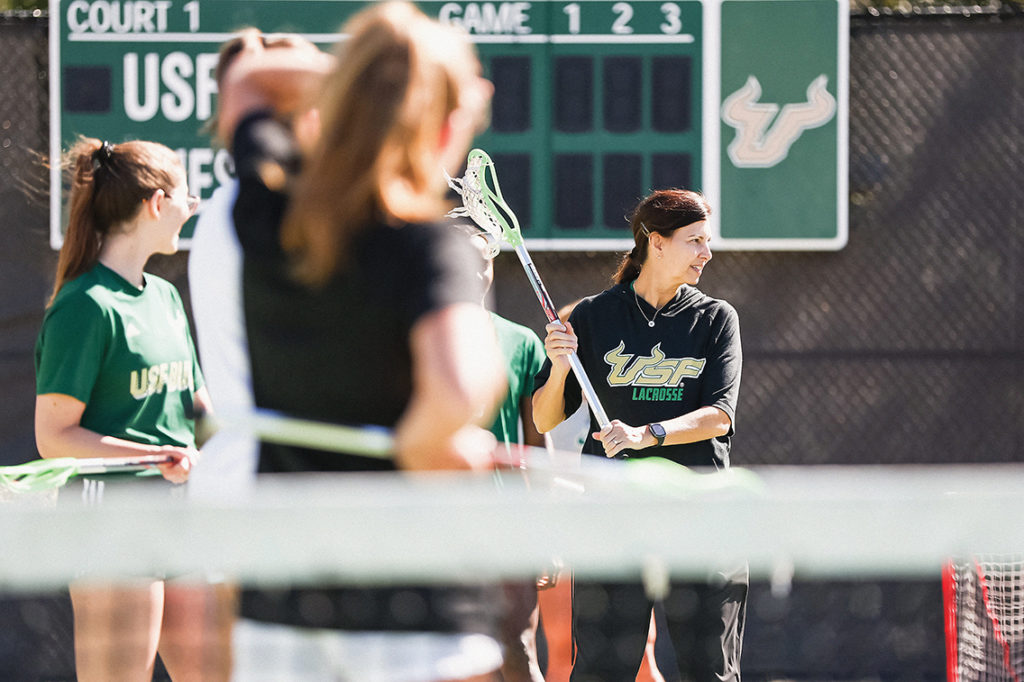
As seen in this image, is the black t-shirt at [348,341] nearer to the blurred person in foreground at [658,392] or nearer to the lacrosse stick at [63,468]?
the lacrosse stick at [63,468]

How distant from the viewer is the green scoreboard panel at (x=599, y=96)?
4.66 metres

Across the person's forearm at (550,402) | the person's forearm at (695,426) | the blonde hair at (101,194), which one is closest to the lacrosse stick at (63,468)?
the blonde hair at (101,194)

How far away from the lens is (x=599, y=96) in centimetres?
470

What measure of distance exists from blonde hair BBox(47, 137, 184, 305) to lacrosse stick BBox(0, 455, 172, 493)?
0.43 m

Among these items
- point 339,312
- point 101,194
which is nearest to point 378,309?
point 339,312

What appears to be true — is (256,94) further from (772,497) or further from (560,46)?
(560,46)

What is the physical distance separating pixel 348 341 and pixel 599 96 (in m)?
3.50

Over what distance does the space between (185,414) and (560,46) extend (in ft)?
7.81

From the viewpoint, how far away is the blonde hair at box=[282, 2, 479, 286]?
4.44 feet

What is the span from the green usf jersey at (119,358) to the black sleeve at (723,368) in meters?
1.40

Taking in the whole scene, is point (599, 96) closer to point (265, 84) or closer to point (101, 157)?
point (101, 157)

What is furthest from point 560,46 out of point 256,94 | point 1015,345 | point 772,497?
point 772,497

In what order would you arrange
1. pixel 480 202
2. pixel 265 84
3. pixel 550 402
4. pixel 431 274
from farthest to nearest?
pixel 480 202 → pixel 550 402 → pixel 265 84 → pixel 431 274

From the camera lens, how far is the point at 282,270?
1.40 meters
